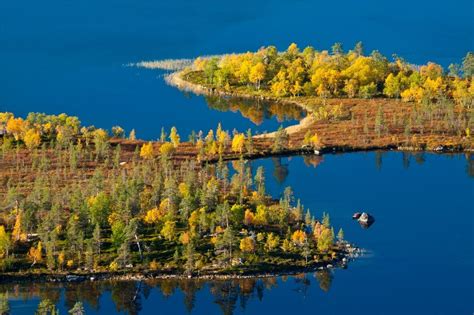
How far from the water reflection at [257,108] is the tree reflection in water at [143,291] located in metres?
62.0

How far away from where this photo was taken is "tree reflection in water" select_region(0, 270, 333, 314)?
68.8 m

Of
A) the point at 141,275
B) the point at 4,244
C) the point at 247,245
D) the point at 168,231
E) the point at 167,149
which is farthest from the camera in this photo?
the point at 167,149

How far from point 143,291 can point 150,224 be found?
1039 cm

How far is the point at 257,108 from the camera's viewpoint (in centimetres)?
14212

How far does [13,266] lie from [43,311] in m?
10.6

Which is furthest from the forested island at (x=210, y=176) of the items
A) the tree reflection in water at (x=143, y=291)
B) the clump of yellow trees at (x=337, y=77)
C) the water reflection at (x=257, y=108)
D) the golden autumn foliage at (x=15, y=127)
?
the tree reflection in water at (x=143, y=291)

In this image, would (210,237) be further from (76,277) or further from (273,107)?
(273,107)

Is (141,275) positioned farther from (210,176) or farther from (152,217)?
(210,176)

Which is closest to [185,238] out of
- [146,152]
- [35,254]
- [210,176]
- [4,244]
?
[35,254]

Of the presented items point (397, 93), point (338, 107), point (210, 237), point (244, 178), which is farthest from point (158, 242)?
point (397, 93)

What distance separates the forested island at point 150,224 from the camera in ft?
241

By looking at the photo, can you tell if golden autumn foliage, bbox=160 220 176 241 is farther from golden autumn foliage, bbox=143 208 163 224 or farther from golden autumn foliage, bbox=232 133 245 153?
golden autumn foliage, bbox=232 133 245 153

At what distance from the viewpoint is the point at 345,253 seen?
77.9m

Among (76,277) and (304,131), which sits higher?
(304,131)
